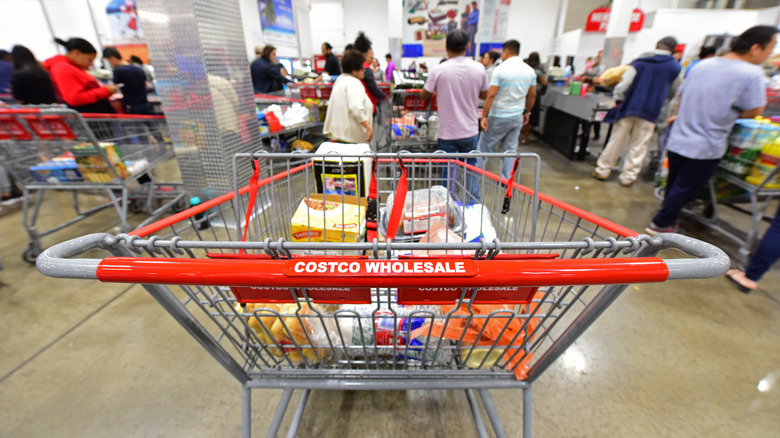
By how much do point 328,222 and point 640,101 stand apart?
178 inches

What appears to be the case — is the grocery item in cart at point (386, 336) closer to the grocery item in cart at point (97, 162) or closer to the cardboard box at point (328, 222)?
the cardboard box at point (328, 222)

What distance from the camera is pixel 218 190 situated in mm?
3094

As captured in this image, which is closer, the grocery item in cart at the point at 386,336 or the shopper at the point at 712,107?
the grocery item in cart at the point at 386,336

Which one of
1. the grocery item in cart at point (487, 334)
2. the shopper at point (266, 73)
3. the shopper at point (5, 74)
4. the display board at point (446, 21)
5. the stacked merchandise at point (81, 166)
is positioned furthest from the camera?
the display board at point (446, 21)

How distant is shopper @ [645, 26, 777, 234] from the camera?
7.74ft

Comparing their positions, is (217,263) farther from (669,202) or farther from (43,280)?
(669,202)

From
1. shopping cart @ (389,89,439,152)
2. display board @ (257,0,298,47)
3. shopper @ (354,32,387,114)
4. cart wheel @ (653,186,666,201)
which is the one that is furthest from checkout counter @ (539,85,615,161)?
display board @ (257,0,298,47)

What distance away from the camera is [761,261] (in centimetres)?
223

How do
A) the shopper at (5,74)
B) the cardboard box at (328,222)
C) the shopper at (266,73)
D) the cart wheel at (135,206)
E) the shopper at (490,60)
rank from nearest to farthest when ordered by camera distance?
the cardboard box at (328,222) < the cart wheel at (135,206) < the shopper at (5,74) < the shopper at (490,60) < the shopper at (266,73)

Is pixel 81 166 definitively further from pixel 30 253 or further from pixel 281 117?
pixel 281 117

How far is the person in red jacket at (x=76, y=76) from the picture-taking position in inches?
124

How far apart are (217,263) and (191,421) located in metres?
1.34

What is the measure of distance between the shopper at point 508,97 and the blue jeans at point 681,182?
1.40 metres

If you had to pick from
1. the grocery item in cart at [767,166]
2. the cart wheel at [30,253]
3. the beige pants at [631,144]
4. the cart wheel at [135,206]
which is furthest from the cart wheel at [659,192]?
the cart wheel at [30,253]
